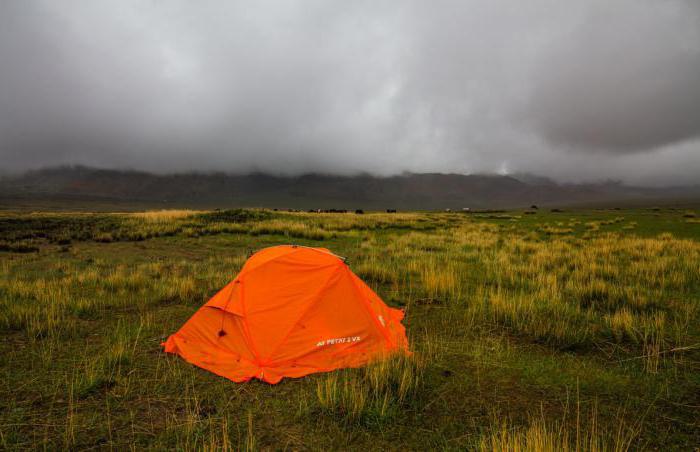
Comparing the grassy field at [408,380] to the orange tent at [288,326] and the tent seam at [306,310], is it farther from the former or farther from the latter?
the tent seam at [306,310]

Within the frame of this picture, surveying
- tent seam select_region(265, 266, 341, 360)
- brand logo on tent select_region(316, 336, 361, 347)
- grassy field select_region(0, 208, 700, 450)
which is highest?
tent seam select_region(265, 266, 341, 360)

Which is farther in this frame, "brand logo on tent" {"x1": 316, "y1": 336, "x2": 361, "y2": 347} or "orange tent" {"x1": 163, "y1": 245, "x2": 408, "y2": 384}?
"brand logo on tent" {"x1": 316, "y1": 336, "x2": 361, "y2": 347}

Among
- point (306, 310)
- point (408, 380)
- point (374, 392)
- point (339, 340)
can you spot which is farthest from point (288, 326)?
point (408, 380)

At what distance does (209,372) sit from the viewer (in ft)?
16.0

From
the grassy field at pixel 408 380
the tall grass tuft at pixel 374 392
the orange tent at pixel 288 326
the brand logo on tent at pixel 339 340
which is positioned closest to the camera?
the grassy field at pixel 408 380

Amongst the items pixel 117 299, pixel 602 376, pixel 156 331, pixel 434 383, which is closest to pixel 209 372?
pixel 156 331

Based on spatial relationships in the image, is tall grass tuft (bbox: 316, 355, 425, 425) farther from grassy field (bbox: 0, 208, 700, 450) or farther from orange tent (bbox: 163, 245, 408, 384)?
orange tent (bbox: 163, 245, 408, 384)

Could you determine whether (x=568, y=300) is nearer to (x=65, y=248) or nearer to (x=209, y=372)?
(x=209, y=372)

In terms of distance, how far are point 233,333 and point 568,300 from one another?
25.9 feet

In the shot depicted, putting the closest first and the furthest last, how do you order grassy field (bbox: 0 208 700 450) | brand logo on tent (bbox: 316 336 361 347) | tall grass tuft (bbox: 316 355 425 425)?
1. grassy field (bbox: 0 208 700 450)
2. tall grass tuft (bbox: 316 355 425 425)
3. brand logo on tent (bbox: 316 336 361 347)

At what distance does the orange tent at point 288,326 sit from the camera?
16.3 ft

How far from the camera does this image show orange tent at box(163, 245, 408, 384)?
195 inches

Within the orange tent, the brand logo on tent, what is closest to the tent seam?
the orange tent

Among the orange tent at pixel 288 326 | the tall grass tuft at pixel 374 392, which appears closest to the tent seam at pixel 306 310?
the orange tent at pixel 288 326
